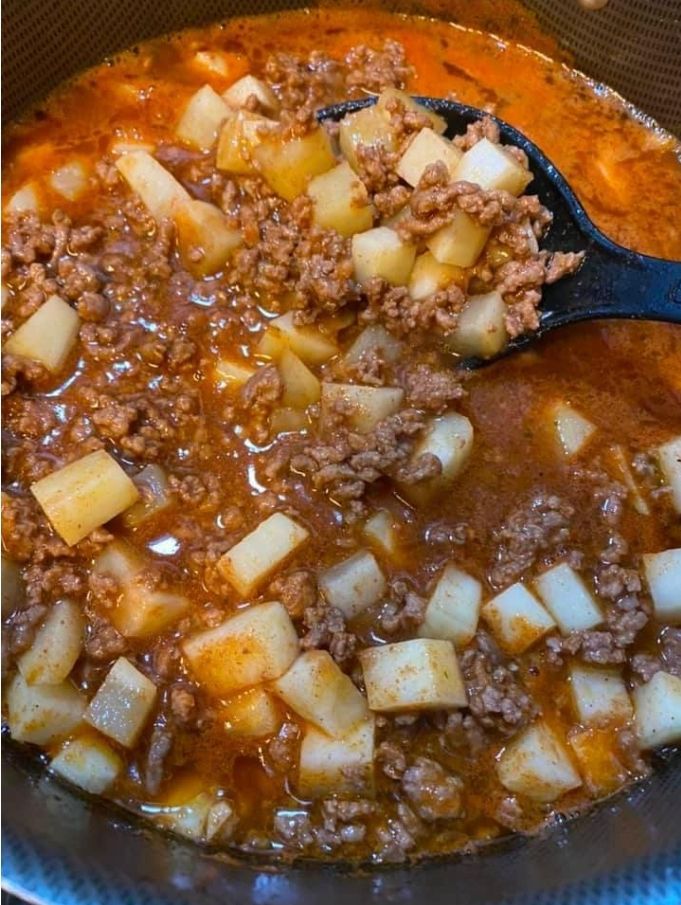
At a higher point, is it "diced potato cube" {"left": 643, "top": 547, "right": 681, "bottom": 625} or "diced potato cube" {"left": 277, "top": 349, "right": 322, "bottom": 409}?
"diced potato cube" {"left": 277, "top": 349, "right": 322, "bottom": 409}

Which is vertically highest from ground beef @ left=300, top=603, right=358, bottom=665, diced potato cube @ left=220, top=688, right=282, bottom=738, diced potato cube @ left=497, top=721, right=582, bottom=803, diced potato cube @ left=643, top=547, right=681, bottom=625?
ground beef @ left=300, top=603, right=358, bottom=665

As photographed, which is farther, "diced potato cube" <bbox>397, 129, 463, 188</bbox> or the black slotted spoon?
"diced potato cube" <bbox>397, 129, 463, 188</bbox>

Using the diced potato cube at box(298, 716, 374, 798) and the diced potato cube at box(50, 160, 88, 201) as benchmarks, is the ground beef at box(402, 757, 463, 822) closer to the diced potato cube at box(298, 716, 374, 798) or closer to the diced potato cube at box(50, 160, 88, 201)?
the diced potato cube at box(298, 716, 374, 798)

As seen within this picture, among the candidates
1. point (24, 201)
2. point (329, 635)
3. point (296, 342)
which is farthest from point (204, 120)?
point (329, 635)

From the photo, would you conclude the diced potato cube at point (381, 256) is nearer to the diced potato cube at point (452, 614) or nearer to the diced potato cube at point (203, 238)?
the diced potato cube at point (203, 238)

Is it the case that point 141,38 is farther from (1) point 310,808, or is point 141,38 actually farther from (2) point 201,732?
(1) point 310,808

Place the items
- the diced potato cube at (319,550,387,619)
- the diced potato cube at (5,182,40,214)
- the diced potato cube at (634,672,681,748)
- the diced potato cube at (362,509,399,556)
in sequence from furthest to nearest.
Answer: the diced potato cube at (5,182,40,214)
the diced potato cube at (362,509,399,556)
the diced potato cube at (319,550,387,619)
the diced potato cube at (634,672,681,748)

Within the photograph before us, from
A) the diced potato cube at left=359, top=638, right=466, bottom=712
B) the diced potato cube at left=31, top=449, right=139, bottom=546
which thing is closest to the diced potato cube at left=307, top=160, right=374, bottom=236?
the diced potato cube at left=31, top=449, right=139, bottom=546
